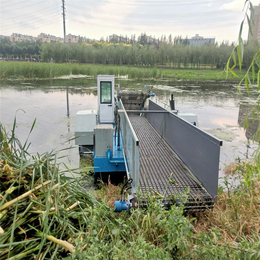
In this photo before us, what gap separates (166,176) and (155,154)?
109cm

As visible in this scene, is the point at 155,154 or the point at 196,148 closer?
the point at 196,148

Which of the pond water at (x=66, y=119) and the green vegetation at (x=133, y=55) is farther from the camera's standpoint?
the green vegetation at (x=133, y=55)

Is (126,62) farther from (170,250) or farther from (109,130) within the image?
(170,250)

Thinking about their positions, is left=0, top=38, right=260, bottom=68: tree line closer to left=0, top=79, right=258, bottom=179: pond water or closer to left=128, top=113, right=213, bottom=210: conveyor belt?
left=0, top=79, right=258, bottom=179: pond water

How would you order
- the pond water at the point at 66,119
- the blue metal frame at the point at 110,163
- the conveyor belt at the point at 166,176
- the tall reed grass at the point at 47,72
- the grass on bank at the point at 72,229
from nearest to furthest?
the grass on bank at the point at 72,229 → the conveyor belt at the point at 166,176 → the blue metal frame at the point at 110,163 → the pond water at the point at 66,119 → the tall reed grass at the point at 47,72

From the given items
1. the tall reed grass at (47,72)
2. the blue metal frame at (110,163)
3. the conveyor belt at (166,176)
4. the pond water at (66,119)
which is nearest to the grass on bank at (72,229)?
the conveyor belt at (166,176)

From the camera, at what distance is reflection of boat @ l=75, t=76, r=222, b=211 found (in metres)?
3.40

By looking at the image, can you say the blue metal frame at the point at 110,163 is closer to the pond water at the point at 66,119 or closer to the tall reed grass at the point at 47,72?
the pond water at the point at 66,119

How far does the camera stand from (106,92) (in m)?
7.70

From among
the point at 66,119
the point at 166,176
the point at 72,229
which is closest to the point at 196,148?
the point at 166,176

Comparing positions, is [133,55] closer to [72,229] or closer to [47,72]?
[47,72]

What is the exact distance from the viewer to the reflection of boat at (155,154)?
340cm

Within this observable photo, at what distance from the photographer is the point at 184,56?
180ft

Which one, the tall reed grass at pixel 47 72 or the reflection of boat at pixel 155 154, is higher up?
the tall reed grass at pixel 47 72
